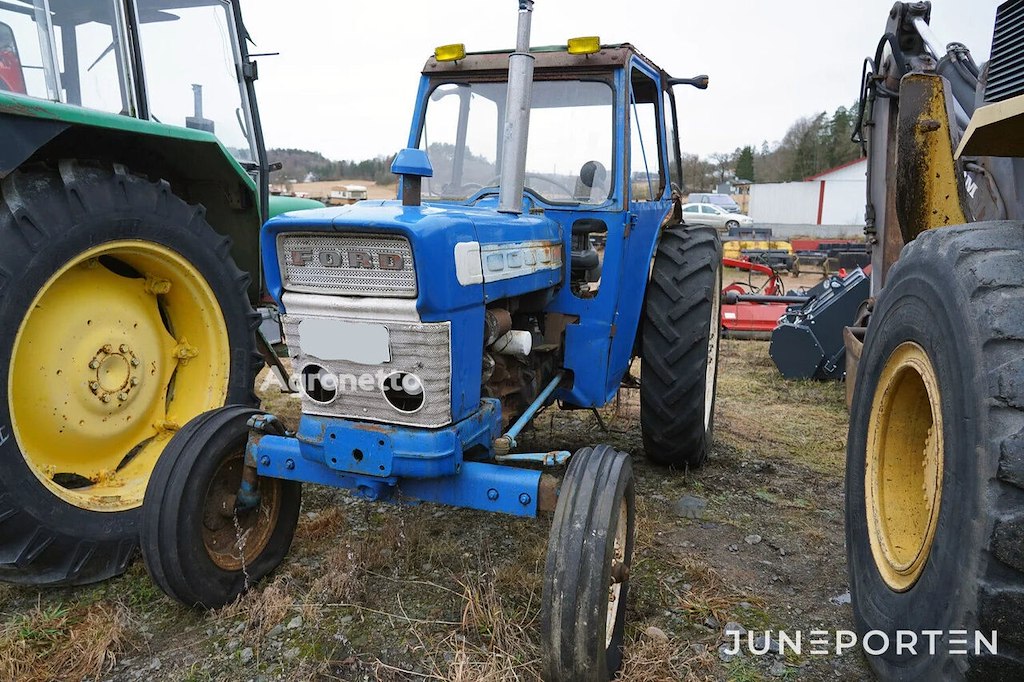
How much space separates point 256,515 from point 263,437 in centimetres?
43

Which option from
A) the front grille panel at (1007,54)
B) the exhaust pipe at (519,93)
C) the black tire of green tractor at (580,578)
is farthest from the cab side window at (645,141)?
the black tire of green tractor at (580,578)

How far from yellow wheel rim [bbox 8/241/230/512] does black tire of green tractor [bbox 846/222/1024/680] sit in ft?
8.68

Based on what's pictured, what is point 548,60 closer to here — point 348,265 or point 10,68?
point 348,265

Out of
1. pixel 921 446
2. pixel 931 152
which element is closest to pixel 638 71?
pixel 931 152

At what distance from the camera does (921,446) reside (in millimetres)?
2215

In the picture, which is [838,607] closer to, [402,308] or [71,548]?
[402,308]

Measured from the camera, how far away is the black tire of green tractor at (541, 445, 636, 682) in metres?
1.95

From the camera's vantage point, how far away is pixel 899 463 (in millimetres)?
2238

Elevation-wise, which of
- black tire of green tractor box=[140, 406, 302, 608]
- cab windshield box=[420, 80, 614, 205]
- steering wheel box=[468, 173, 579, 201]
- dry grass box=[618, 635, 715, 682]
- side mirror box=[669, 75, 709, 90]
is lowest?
dry grass box=[618, 635, 715, 682]

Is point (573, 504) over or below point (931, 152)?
below

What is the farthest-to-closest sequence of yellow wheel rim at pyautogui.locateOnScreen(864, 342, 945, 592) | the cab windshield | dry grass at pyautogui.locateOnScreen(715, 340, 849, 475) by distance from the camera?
dry grass at pyautogui.locateOnScreen(715, 340, 849, 475) < the cab windshield < yellow wheel rim at pyautogui.locateOnScreen(864, 342, 945, 592)

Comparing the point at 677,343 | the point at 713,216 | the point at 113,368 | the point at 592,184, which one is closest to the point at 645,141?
the point at 592,184

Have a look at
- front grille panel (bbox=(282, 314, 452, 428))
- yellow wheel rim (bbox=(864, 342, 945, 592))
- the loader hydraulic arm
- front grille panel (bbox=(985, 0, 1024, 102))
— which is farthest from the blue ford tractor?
front grille panel (bbox=(985, 0, 1024, 102))

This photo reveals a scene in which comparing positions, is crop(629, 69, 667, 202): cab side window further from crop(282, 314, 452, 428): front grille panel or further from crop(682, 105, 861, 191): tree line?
crop(682, 105, 861, 191): tree line
